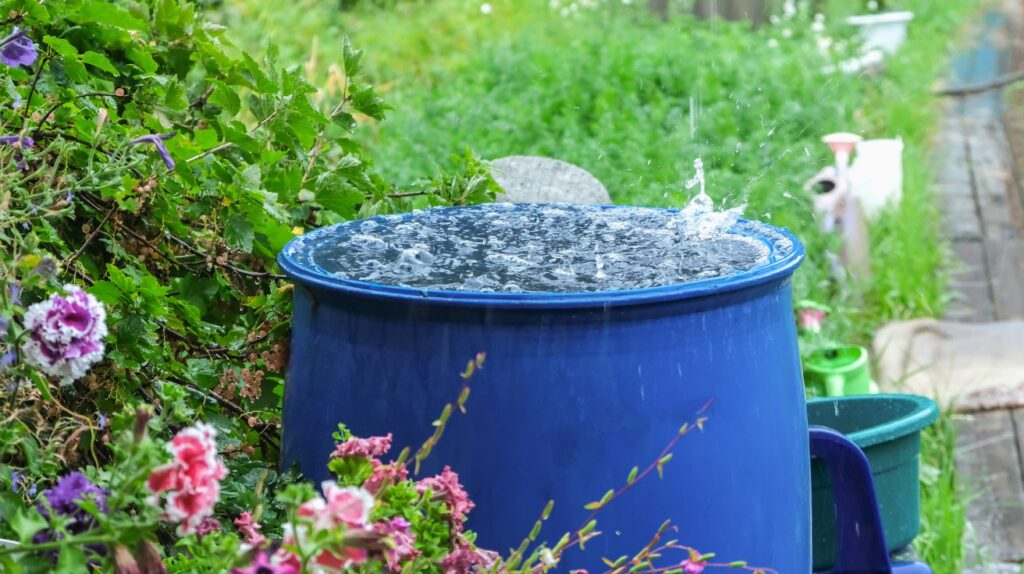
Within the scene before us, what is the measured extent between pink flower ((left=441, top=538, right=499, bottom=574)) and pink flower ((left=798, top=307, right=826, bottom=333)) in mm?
2564

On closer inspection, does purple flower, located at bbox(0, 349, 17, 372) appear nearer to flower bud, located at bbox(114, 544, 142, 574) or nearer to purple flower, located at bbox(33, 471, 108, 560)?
purple flower, located at bbox(33, 471, 108, 560)

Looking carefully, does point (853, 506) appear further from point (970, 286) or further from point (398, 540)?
point (970, 286)

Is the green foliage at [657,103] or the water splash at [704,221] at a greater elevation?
the water splash at [704,221]

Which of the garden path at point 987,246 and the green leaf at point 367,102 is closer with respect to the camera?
the green leaf at point 367,102

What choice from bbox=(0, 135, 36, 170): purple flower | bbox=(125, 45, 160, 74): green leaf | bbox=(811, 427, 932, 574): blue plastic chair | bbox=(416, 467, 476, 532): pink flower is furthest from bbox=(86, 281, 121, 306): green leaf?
bbox=(811, 427, 932, 574): blue plastic chair

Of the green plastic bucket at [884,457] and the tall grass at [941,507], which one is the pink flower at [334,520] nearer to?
the green plastic bucket at [884,457]

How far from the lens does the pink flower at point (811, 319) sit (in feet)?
12.6

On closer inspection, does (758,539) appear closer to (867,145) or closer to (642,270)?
(642,270)

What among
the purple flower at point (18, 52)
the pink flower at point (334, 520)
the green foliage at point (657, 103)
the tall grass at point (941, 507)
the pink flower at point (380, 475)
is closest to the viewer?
the pink flower at point (334, 520)

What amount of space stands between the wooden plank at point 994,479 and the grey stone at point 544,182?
1256mm

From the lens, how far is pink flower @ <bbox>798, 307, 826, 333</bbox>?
383 centimetres

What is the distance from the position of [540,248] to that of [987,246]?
170 inches

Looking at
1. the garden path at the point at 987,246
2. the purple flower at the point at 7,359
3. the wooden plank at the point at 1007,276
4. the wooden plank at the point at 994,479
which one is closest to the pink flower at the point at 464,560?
the purple flower at the point at 7,359

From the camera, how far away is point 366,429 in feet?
5.25
